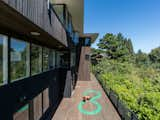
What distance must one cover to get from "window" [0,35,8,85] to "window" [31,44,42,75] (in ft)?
6.46

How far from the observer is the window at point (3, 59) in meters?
3.91

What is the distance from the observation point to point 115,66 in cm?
2378

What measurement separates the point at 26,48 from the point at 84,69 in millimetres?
15097

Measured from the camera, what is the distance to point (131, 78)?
17.5 metres

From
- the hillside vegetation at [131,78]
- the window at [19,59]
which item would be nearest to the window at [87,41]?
the hillside vegetation at [131,78]

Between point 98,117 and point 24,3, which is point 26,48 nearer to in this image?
point 24,3

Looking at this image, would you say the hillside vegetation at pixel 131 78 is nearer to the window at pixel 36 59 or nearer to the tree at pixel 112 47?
the tree at pixel 112 47

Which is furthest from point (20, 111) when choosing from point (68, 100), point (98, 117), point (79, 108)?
point (68, 100)

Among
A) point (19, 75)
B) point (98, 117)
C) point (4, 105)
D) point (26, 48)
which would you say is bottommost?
point (98, 117)

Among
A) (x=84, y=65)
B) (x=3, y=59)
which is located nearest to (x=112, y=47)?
(x=84, y=65)

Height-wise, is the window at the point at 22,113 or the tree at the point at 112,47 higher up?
the tree at the point at 112,47

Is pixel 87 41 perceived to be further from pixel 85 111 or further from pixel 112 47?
pixel 112 47

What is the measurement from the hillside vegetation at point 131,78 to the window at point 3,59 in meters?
4.50

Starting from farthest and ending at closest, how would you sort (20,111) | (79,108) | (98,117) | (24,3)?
1. (79,108)
2. (98,117)
3. (20,111)
4. (24,3)
